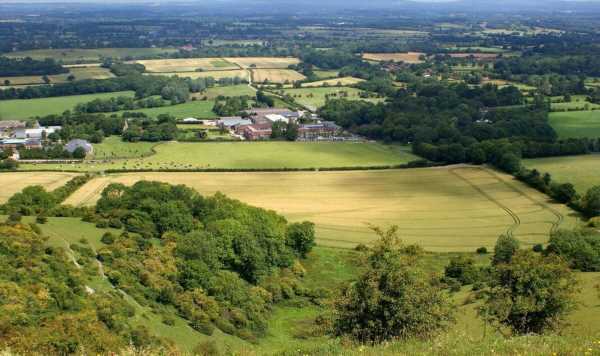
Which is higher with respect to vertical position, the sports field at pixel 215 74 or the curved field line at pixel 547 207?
the curved field line at pixel 547 207

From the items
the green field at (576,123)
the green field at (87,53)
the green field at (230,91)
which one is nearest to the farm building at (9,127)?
the green field at (230,91)

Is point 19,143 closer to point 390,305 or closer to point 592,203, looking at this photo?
point 592,203

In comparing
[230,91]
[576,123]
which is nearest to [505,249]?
[576,123]

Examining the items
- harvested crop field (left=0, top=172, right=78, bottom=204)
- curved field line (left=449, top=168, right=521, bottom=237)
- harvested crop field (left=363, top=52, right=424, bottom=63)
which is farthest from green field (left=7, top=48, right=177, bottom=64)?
curved field line (left=449, top=168, right=521, bottom=237)

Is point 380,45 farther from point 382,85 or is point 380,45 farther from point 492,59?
point 382,85

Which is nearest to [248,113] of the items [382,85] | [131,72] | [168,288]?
[382,85]

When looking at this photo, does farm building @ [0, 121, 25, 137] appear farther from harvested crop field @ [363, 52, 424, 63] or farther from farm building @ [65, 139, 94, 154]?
harvested crop field @ [363, 52, 424, 63]

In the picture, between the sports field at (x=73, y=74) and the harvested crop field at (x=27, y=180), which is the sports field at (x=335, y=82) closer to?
the sports field at (x=73, y=74)
